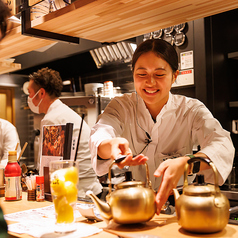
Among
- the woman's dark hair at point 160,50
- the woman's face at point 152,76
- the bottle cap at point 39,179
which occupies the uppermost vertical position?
the woman's dark hair at point 160,50

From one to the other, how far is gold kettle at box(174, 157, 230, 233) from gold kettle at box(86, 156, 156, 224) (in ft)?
0.36

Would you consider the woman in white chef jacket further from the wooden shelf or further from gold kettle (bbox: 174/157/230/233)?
gold kettle (bbox: 174/157/230/233)

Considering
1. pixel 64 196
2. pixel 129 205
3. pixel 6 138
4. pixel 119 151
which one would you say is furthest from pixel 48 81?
pixel 129 205

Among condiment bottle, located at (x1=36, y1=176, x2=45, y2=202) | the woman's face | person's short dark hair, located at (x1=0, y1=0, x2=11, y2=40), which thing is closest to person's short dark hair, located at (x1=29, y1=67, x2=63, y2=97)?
condiment bottle, located at (x1=36, y1=176, x2=45, y2=202)

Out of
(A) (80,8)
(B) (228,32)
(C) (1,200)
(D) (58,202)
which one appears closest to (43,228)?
(D) (58,202)

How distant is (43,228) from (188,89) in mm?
2398

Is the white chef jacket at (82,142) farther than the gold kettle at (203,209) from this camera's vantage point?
Yes

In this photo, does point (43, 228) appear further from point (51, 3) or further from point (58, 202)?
point (51, 3)

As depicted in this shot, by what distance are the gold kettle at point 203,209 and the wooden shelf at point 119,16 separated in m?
0.88

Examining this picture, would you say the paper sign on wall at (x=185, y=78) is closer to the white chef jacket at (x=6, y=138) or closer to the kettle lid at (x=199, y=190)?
the white chef jacket at (x=6, y=138)

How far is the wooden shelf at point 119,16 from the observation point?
4.74 ft

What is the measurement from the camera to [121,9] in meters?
1.50

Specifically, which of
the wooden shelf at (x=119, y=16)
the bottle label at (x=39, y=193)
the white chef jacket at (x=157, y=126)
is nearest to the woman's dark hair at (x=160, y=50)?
the wooden shelf at (x=119, y=16)

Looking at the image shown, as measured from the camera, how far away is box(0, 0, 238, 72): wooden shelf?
144 cm
